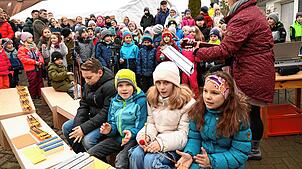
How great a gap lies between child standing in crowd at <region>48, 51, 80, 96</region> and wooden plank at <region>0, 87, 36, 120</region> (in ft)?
2.42

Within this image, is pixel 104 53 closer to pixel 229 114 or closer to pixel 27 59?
pixel 27 59

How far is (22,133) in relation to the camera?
3297 mm

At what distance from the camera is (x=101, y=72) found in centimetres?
345

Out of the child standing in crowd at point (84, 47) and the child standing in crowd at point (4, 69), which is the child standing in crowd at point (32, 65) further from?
the child standing in crowd at point (84, 47)

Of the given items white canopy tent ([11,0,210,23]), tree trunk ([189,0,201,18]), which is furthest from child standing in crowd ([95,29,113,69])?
white canopy tent ([11,0,210,23])

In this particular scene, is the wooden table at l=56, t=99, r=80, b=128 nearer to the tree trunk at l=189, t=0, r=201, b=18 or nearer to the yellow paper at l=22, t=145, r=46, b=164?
the yellow paper at l=22, t=145, r=46, b=164

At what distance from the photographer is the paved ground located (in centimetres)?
333

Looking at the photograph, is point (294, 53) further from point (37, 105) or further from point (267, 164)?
point (37, 105)

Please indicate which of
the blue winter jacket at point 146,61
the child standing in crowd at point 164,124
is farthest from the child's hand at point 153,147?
the blue winter jacket at point 146,61

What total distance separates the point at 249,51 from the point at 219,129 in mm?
883

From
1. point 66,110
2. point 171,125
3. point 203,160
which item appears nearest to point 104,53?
point 66,110

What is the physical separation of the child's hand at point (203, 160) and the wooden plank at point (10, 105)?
2.76 metres

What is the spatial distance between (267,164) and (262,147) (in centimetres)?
46

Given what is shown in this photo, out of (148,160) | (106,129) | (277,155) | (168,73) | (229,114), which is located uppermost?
(168,73)
